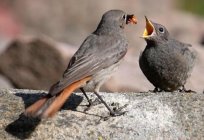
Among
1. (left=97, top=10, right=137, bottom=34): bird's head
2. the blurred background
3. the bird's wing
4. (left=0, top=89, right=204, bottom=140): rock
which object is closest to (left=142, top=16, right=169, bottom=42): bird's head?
(left=97, top=10, right=137, bottom=34): bird's head

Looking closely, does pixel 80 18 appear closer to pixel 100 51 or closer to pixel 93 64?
pixel 100 51

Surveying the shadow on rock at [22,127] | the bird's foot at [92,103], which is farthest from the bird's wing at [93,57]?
the shadow on rock at [22,127]

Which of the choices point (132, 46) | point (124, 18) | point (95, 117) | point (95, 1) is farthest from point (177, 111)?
point (95, 1)

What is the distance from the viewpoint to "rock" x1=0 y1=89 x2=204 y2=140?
29.2 ft

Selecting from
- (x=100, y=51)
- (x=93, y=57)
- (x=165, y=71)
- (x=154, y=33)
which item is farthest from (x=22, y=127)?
(x=154, y=33)

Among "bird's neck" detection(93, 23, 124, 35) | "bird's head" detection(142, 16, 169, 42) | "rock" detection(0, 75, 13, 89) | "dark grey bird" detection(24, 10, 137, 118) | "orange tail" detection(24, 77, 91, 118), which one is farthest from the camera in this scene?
"rock" detection(0, 75, 13, 89)

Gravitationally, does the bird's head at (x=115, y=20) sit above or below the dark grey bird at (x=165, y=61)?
above

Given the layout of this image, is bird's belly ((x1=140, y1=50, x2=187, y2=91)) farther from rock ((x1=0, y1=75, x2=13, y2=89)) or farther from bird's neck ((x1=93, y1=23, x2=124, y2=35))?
rock ((x1=0, y1=75, x2=13, y2=89))

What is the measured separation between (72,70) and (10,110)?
865mm

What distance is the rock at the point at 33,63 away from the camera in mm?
15117

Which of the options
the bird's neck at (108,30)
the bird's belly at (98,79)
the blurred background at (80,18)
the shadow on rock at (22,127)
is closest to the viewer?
the shadow on rock at (22,127)

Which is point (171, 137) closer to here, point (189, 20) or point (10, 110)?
point (10, 110)

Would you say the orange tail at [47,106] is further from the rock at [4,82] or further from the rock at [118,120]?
the rock at [4,82]

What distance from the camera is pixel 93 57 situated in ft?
31.6
